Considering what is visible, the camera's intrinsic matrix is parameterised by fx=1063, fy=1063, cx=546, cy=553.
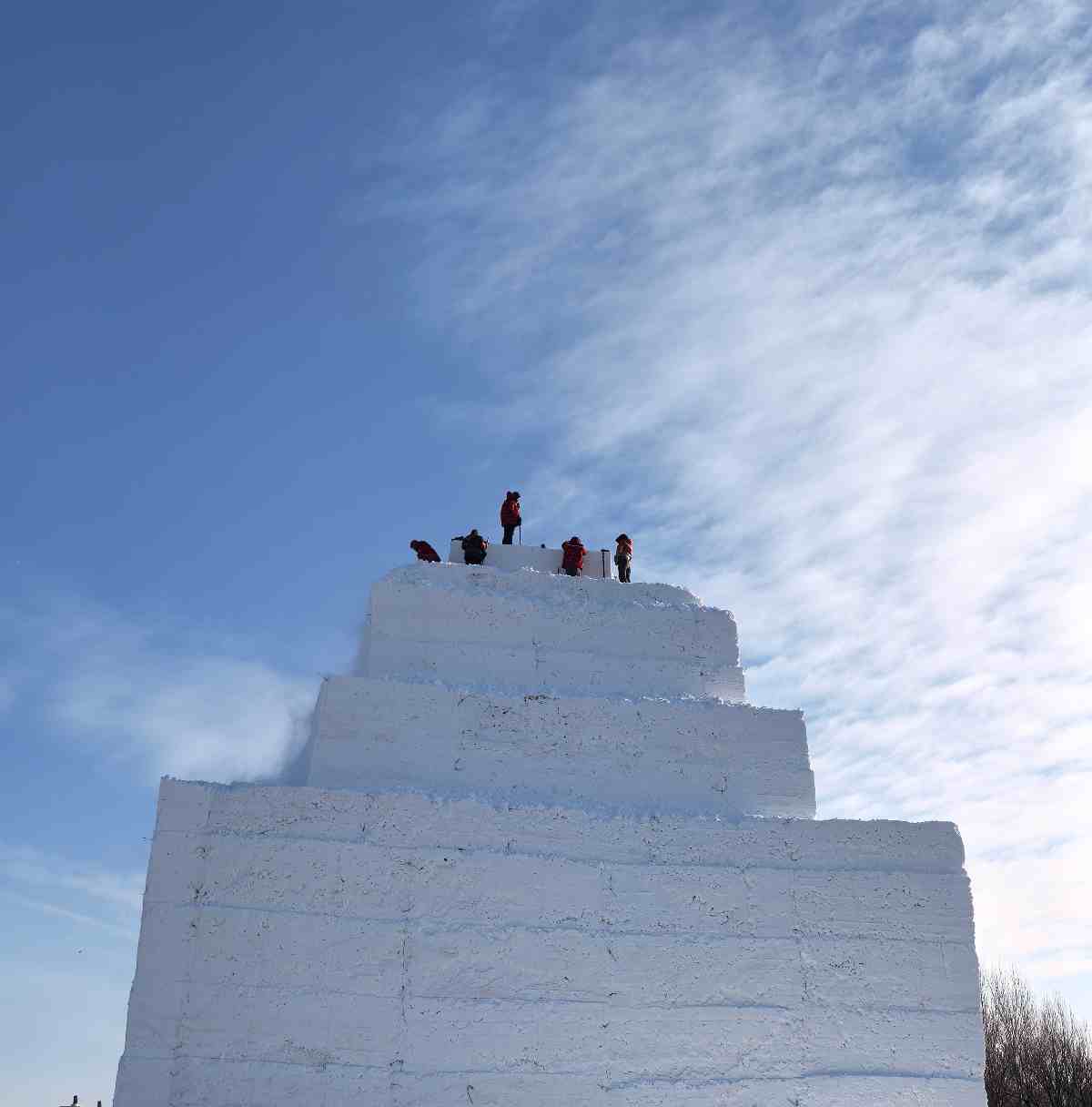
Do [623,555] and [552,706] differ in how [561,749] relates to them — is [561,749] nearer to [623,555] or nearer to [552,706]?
[552,706]

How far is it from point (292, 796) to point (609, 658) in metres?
4.22

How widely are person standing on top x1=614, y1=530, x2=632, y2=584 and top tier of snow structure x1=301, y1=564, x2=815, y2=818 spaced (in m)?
1.49

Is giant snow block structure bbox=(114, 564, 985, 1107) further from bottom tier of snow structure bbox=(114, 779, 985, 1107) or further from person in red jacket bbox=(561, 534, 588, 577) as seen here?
person in red jacket bbox=(561, 534, 588, 577)

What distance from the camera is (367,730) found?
11578 millimetres

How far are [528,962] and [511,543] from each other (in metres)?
6.26

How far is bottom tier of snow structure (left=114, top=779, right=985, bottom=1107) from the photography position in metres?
9.84

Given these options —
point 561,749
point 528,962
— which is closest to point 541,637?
point 561,749

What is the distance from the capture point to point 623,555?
15406 mm

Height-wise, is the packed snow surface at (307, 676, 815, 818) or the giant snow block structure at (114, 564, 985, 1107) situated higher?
the packed snow surface at (307, 676, 815, 818)

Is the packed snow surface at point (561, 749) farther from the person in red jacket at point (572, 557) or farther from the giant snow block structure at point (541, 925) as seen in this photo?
the person in red jacket at point (572, 557)

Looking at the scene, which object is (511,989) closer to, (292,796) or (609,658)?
(292,796)

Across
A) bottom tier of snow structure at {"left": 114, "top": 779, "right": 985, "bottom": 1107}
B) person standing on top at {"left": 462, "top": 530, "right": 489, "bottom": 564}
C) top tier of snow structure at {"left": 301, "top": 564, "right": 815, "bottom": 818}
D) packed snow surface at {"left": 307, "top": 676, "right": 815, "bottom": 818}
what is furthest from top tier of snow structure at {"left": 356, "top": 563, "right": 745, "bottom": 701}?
bottom tier of snow structure at {"left": 114, "top": 779, "right": 985, "bottom": 1107}

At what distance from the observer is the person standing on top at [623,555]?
15320mm

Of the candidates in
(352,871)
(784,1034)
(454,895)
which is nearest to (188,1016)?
(352,871)
